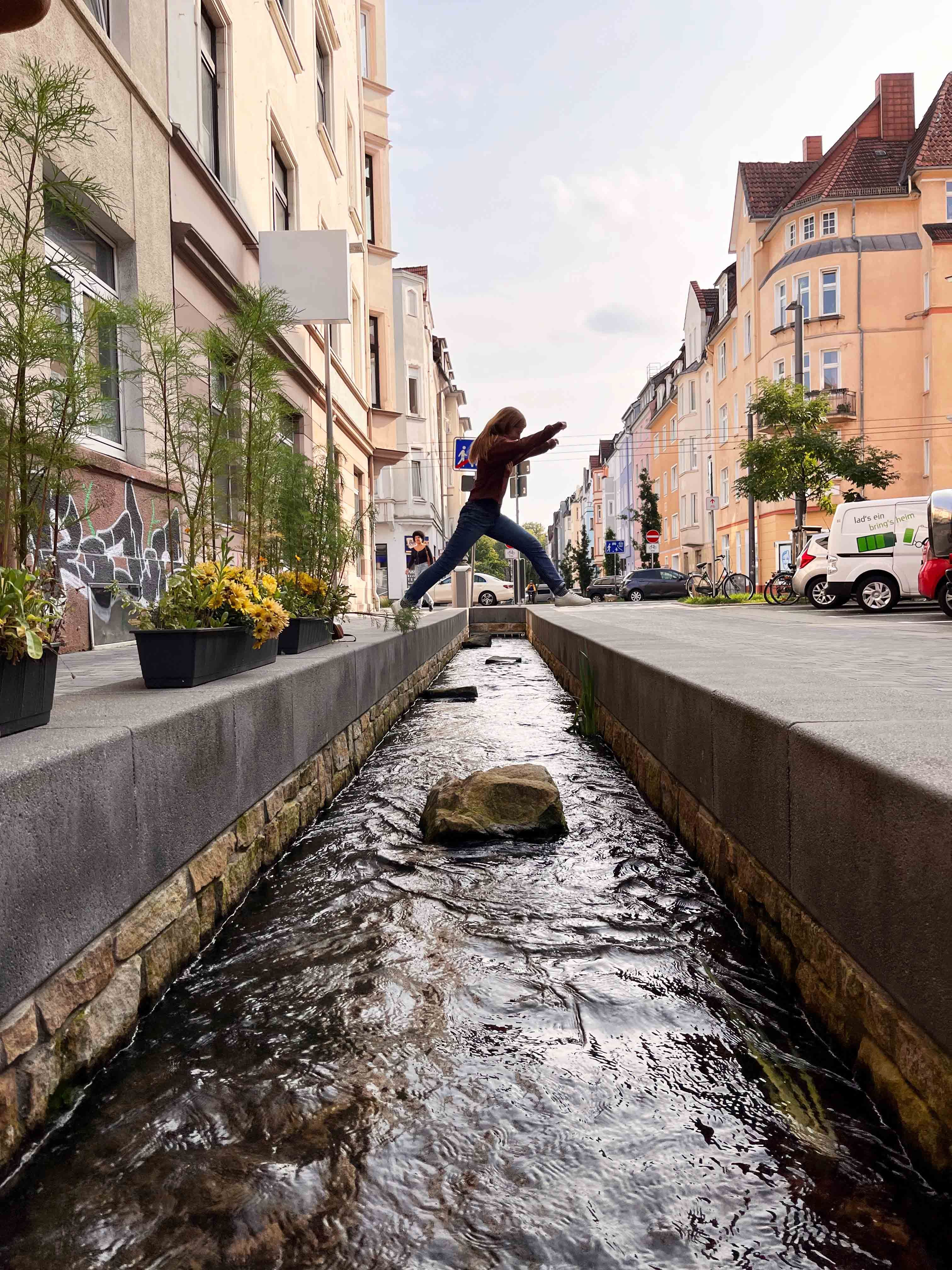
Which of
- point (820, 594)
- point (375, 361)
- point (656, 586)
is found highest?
point (375, 361)

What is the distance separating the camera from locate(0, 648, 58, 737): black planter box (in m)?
2.59

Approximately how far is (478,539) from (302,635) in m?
3.67

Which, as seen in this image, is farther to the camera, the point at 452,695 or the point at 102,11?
the point at 452,695

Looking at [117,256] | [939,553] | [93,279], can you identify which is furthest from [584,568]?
[93,279]

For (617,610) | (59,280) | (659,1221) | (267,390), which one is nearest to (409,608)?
(267,390)

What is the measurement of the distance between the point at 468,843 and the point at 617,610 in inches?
696

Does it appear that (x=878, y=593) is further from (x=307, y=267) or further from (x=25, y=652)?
(x=25, y=652)

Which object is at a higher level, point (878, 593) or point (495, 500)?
point (495, 500)

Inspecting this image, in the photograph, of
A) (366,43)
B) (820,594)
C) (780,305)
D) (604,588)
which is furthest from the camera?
(604,588)

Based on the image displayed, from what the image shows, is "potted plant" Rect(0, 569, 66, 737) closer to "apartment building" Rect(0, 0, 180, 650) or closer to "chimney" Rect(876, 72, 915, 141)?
"apartment building" Rect(0, 0, 180, 650)

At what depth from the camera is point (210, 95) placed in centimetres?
1118

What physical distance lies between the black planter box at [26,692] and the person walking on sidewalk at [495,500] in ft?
19.6

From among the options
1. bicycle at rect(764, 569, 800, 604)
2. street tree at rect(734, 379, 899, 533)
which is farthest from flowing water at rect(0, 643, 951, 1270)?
street tree at rect(734, 379, 899, 533)

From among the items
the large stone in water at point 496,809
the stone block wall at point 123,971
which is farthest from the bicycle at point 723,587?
the stone block wall at point 123,971
